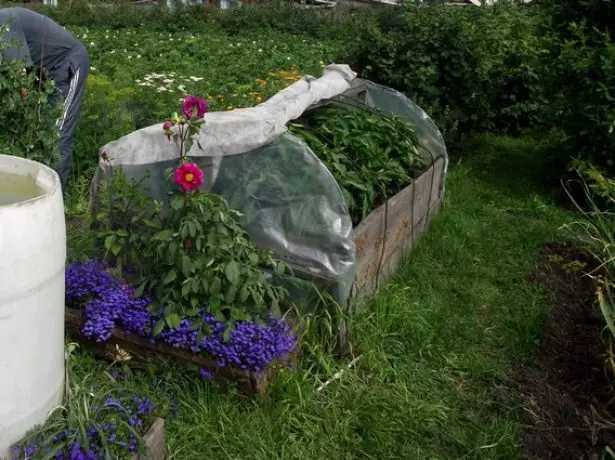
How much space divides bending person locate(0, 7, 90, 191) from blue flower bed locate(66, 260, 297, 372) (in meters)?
2.03

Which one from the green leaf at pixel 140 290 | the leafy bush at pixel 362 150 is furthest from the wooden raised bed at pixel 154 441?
the leafy bush at pixel 362 150

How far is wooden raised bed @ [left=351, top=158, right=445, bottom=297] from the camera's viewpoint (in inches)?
163

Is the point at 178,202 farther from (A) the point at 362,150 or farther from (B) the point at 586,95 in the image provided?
(B) the point at 586,95

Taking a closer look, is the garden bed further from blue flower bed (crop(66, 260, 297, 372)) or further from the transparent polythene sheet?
blue flower bed (crop(66, 260, 297, 372))

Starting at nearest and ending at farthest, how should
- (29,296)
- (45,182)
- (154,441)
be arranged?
(29,296) < (45,182) < (154,441)

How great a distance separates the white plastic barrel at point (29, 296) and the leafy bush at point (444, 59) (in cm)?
511

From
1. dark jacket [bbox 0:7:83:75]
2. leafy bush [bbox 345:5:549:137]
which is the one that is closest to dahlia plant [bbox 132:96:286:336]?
dark jacket [bbox 0:7:83:75]

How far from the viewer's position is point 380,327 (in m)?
3.98

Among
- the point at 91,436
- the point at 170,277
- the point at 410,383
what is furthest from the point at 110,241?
the point at 410,383

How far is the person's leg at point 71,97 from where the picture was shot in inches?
217

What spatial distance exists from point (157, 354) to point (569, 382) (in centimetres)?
212

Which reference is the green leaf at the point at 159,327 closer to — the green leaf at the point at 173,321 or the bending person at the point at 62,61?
the green leaf at the point at 173,321

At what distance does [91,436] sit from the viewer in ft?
8.59

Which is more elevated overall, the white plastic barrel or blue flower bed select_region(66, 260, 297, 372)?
the white plastic barrel
